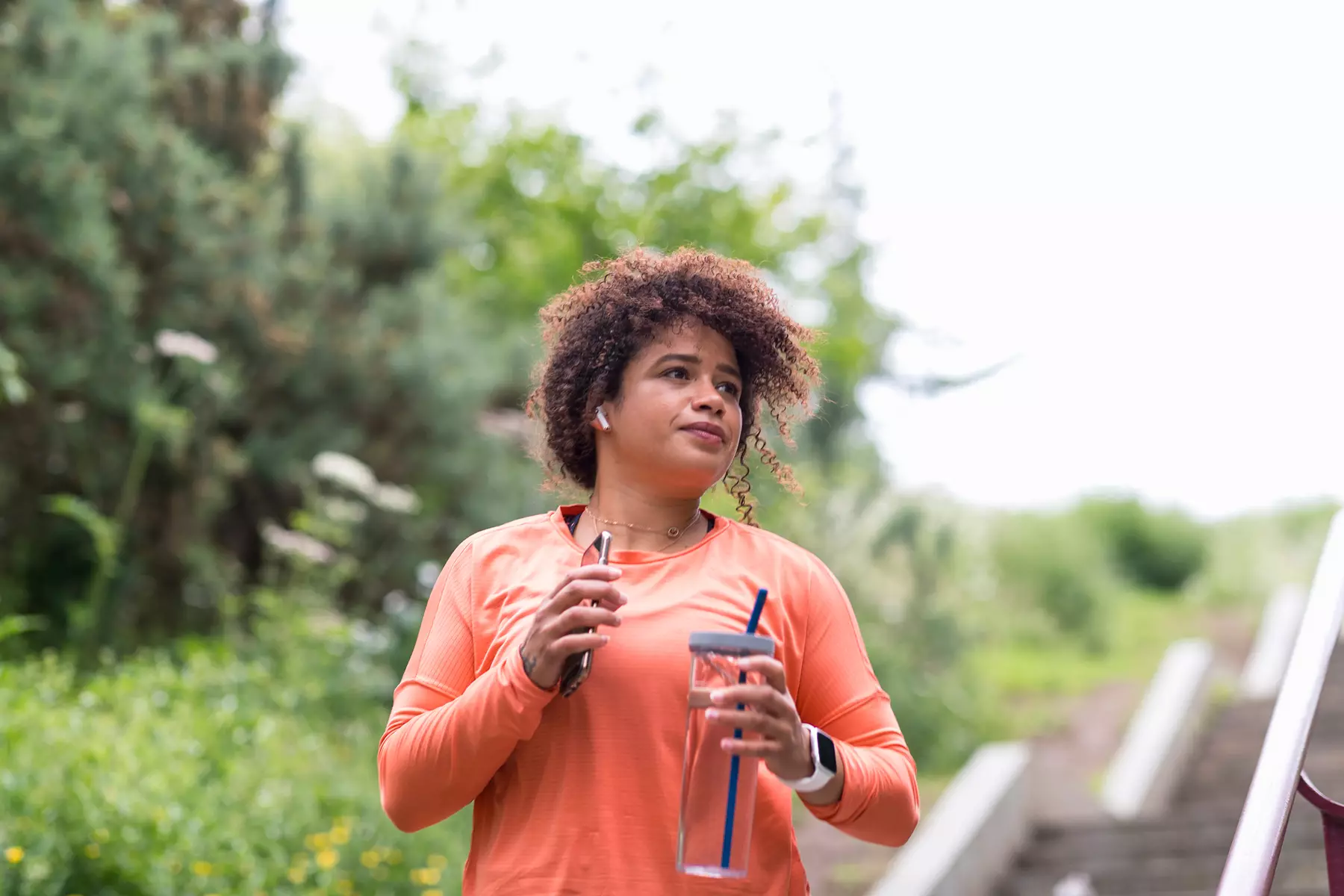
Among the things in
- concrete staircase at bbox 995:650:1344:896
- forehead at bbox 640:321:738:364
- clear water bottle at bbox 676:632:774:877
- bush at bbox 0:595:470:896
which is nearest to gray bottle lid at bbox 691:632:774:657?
clear water bottle at bbox 676:632:774:877

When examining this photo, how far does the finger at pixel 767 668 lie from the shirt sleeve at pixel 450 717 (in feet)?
0.81

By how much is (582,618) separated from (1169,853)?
5.57 m

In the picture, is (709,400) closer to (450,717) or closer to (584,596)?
(584,596)

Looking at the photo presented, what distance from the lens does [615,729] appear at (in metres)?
1.69

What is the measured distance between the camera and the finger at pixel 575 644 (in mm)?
1587

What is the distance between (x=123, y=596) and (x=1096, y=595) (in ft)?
32.0

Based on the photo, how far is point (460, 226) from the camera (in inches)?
339

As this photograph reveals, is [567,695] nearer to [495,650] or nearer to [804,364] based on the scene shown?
[495,650]

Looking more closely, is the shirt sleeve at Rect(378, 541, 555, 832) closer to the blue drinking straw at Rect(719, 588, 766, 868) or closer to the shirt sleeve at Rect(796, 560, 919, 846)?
the blue drinking straw at Rect(719, 588, 766, 868)

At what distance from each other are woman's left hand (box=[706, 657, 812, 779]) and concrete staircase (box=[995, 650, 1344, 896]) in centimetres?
377

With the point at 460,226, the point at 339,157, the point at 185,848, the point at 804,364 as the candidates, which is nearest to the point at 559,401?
the point at 804,364

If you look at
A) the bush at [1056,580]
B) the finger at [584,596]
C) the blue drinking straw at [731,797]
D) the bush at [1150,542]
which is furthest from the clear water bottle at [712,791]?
the bush at [1150,542]

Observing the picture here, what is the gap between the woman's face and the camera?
182cm

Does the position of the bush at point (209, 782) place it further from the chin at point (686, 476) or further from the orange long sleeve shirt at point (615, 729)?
the chin at point (686, 476)
